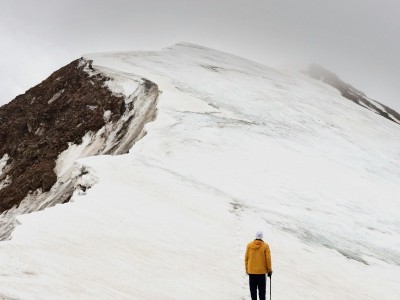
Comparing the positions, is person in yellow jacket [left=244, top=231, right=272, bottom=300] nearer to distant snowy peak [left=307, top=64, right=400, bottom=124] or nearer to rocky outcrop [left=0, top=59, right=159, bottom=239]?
rocky outcrop [left=0, top=59, right=159, bottom=239]

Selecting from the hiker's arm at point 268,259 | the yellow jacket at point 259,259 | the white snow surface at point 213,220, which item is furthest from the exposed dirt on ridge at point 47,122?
the hiker's arm at point 268,259

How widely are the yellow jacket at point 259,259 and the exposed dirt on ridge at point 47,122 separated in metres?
17.9

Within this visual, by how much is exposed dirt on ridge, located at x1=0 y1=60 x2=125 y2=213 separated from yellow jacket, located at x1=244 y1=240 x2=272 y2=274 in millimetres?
17868

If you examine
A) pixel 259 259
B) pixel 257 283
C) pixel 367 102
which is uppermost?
pixel 367 102

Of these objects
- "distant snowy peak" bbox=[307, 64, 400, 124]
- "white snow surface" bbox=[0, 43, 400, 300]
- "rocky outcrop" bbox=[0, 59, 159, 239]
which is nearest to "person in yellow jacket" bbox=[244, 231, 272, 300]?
"white snow surface" bbox=[0, 43, 400, 300]

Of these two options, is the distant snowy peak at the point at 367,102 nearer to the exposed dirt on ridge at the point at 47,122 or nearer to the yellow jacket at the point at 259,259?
the exposed dirt on ridge at the point at 47,122

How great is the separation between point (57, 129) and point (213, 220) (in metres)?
21.5

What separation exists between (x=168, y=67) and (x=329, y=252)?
105 ft

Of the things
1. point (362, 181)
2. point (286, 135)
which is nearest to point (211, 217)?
point (362, 181)

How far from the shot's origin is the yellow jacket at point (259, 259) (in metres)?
10.4

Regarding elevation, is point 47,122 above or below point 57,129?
above

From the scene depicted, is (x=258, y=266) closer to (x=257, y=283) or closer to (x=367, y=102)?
(x=257, y=283)

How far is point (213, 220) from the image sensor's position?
47.6 ft

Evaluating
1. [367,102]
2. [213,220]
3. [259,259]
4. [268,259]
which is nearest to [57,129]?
[213,220]
